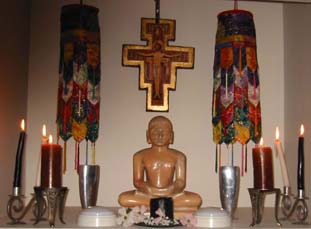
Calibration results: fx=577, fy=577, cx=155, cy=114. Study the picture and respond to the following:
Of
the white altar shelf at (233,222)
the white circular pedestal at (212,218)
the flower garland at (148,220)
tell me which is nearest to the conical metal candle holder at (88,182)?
the white altar shelf at (233,222)

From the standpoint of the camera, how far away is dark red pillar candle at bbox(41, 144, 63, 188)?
59.5 inches

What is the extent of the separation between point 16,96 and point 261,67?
38.5 inches

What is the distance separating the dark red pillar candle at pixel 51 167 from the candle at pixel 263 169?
1.75 feet

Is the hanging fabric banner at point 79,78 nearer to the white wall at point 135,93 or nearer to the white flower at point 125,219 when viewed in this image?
the white wall at point 135,93

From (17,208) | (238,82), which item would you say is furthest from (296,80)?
(17,208)

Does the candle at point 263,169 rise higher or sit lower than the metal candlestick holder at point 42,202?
higher

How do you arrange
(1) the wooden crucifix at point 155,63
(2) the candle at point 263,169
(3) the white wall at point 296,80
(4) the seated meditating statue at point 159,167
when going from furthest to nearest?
(1) the wooden crucifix at point 155,63 < (3) the white wall at point 296,80 < (4) the seated meditating statue at point 159,167 < (2) the candle at point 263,169

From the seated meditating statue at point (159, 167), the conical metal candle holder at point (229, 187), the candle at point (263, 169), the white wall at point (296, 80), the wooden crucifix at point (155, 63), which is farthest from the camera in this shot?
the wooden crucifix at point (155, 63)

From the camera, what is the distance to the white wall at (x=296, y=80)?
6.51 feet

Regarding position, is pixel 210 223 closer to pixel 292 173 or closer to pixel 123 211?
pixel 123 211

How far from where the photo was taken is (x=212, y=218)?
4.82 feet

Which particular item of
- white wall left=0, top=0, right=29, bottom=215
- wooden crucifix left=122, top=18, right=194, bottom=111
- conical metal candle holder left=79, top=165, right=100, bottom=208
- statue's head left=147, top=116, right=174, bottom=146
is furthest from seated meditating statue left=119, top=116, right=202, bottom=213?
white wall left=0, top=0, right=29, bottom=215

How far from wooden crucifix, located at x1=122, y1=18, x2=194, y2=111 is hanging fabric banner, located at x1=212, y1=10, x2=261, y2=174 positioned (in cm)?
28

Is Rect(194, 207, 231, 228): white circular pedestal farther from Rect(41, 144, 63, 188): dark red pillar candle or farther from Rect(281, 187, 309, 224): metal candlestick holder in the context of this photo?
Rect(41, 144, 63, 188): dark red pillar candle
